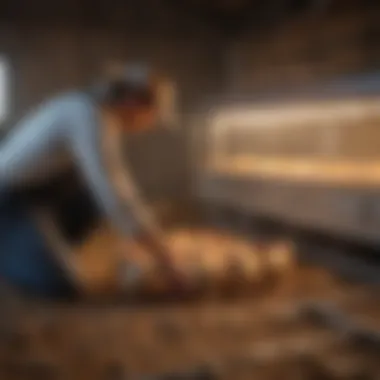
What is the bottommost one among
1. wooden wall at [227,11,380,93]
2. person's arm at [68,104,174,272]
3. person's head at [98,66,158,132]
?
person's arm at [68,104,174,272]

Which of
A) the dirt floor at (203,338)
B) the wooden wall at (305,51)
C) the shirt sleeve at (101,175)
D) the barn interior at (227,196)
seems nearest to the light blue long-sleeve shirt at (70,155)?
the shirt sleeve at (101,175)

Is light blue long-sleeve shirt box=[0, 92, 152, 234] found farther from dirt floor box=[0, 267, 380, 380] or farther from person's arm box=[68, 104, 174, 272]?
Result: dirt floor box=[0, 267, 380, 380]

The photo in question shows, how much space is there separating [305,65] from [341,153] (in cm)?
129

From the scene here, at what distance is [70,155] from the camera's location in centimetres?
246

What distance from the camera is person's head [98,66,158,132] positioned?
7.94 feet

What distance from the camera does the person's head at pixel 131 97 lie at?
242cm

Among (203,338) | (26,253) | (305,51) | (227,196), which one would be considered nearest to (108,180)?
(26,253)

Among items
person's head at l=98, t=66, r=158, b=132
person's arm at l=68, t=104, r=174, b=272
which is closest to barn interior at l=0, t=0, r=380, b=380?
person's arm at l=68, t=104, r=174, b=272

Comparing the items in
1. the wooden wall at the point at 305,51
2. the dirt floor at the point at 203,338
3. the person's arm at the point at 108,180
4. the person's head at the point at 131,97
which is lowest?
the dirt floor at the point at 203,338

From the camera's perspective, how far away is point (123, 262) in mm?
2414

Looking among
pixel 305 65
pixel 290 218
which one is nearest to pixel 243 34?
pixel 305 65

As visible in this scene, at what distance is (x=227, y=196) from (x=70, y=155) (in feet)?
4.48

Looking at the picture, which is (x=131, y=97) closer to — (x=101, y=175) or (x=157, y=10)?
(x=101, y=175)

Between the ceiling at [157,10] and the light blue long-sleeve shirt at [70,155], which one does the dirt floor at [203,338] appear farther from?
the ceiling at [157,10]
